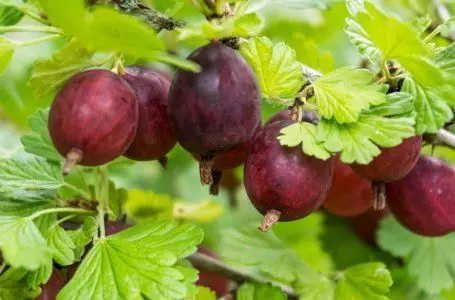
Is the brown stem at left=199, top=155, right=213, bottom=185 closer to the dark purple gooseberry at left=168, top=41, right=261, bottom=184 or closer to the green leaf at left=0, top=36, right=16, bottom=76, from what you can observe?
the dark purple gooseberry at left=168, top=41, right=261, bottom=184

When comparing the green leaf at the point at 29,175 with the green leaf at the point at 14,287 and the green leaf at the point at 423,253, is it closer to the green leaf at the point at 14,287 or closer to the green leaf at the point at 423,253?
the green leaf at the point at 14,287

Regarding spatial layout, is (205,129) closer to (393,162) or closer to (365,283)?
(393,162)

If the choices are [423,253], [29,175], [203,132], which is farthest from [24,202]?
[423,253]

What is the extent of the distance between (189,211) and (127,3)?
443 mm

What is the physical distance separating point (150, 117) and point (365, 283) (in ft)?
1.26

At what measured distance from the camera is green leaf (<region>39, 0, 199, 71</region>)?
0.58 metres

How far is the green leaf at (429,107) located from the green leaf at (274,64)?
12 centimetres

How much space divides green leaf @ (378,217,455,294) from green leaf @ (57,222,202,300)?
0.50 meters

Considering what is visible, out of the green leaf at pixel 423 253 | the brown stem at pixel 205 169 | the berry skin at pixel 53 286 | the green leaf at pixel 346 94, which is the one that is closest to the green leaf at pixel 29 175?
the berry skin at pixel 53 286

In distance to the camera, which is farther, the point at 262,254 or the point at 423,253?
the point at 423,253

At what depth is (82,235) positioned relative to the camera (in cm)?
82

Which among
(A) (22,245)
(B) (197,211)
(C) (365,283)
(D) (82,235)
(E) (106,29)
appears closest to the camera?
(E) (106,29)

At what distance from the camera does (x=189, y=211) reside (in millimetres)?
1104

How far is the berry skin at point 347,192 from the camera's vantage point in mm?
921
